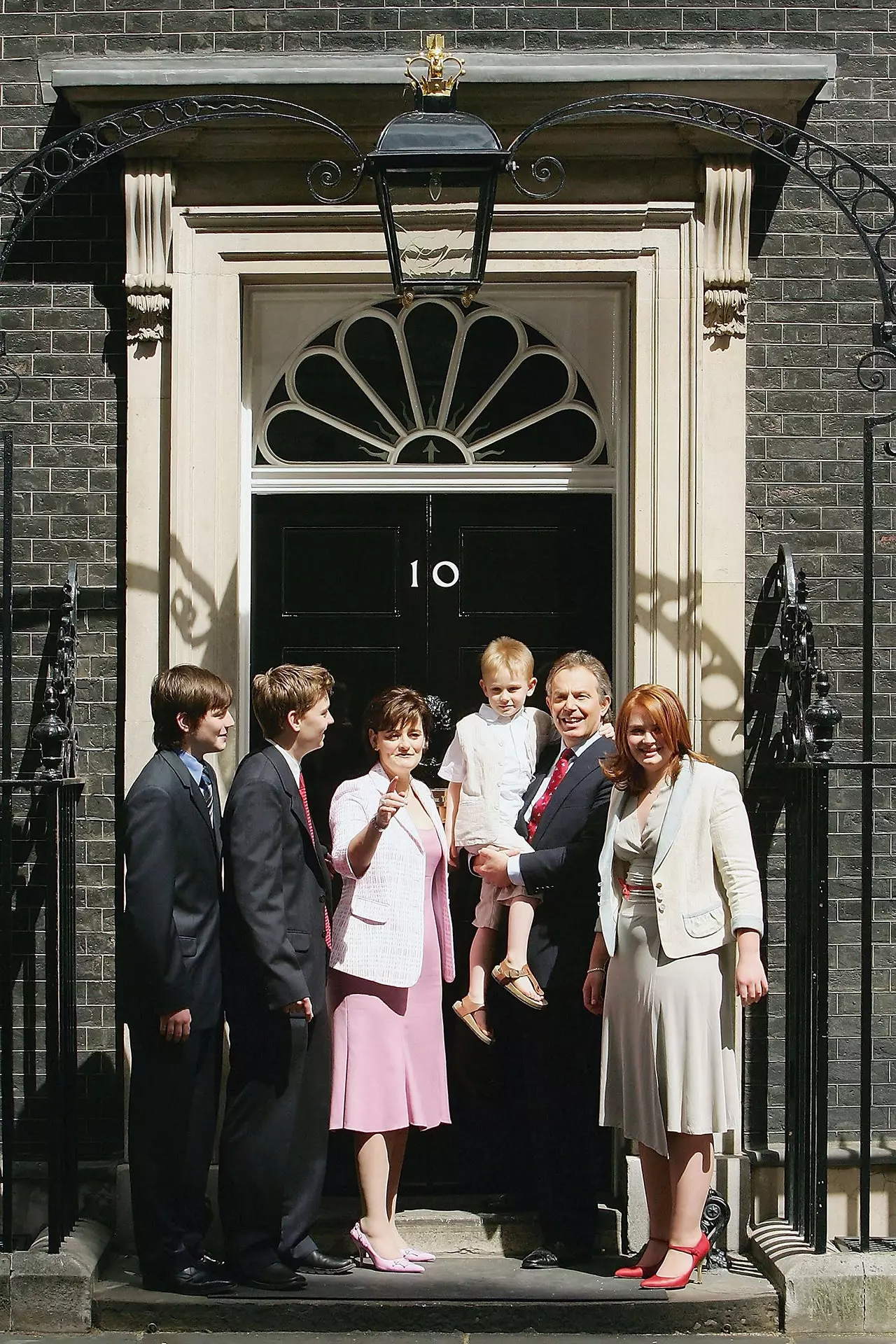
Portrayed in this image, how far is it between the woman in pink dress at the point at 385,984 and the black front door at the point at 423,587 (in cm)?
88

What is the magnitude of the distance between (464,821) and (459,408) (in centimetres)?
183

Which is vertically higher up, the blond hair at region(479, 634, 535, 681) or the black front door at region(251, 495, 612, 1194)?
the black front door at region(251, 495, 612, 1194)

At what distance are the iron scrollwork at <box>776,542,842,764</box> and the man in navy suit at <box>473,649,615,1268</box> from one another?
0.67m

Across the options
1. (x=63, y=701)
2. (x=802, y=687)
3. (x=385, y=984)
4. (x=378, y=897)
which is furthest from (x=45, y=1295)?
(x=802, y=687)

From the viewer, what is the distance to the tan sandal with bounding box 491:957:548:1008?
6.16 m

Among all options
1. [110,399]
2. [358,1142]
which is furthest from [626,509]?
[358,1142]

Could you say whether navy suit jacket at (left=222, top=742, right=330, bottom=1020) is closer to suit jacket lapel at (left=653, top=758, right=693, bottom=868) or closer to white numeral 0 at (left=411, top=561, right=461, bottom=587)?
suit jacket lapel at (left=653, top=758, right=693, bottom=868)

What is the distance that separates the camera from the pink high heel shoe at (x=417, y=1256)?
20.2ft

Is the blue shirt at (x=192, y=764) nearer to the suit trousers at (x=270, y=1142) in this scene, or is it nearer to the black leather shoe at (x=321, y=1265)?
the suit trousers at (x=270, y=1142)

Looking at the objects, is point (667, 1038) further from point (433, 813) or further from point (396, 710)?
point (396, 710)

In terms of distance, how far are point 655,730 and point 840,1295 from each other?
1998 mm

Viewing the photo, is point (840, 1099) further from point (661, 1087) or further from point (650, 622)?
point (650, 622)

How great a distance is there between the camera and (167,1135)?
580cm

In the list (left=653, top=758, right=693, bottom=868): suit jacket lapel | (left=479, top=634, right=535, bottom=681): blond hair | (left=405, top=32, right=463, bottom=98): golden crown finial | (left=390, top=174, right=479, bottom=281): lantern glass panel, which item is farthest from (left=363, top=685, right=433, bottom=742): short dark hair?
(left=405, top=32, right=463, bottom=98): golden crown finial
